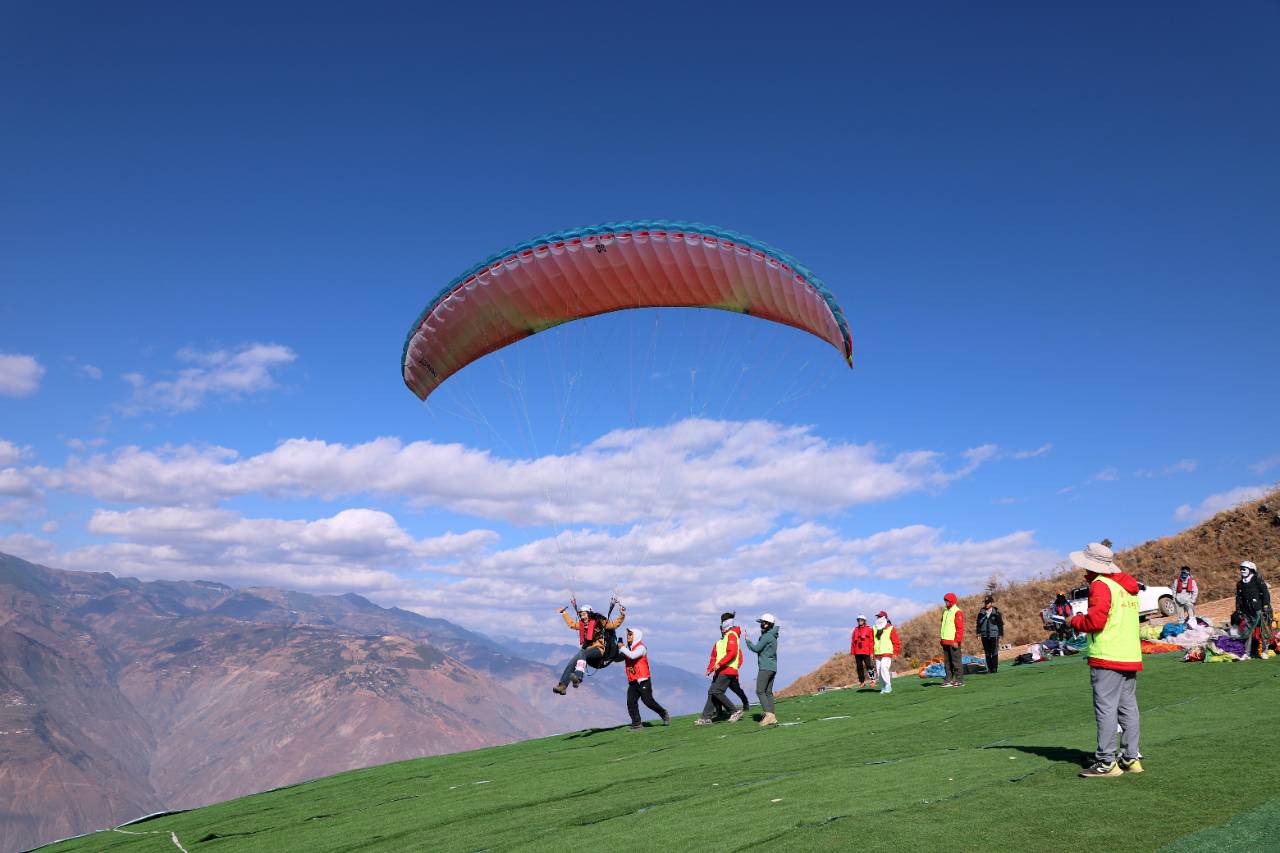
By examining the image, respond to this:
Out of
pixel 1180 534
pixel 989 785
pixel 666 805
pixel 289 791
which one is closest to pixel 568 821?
pixel 666 805

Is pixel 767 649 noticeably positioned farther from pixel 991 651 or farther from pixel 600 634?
pixel 991 651

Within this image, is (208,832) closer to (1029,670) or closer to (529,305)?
(529,305)

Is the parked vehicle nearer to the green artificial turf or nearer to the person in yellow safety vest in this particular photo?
the green artificial turf

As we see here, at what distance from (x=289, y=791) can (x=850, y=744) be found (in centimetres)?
1025

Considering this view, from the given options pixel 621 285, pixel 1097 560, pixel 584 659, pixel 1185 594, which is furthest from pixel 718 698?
pixel 1185 594

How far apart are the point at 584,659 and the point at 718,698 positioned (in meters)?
2.62

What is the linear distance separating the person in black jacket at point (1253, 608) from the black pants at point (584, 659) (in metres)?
11.0

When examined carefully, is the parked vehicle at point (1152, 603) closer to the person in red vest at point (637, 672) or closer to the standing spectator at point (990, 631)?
the standing spectator at point (990, 631)

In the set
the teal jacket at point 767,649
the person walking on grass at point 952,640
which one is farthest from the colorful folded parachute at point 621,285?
the teal jacket at point 767,649

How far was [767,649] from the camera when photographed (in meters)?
14.0

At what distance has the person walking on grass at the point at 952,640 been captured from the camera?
16688 millimetres

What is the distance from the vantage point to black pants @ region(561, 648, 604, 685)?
14473 millimetres

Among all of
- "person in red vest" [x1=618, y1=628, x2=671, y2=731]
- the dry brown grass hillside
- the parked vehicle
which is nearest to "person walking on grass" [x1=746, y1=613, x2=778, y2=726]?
"person in red vest" [x1=618, y1=628, x2=671, y2=731]

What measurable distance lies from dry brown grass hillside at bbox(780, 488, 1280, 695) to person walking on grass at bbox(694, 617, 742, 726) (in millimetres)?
15264
